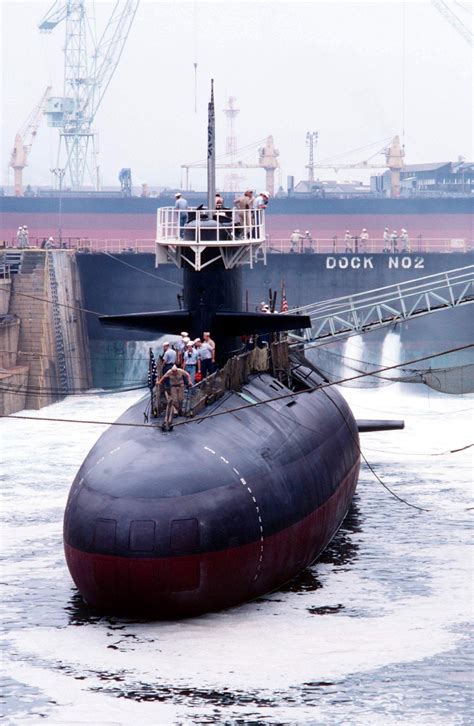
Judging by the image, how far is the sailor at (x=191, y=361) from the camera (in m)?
32.1

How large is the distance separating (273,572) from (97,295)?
53.1 metres

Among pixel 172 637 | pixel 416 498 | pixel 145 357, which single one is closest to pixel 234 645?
pixel 172 637

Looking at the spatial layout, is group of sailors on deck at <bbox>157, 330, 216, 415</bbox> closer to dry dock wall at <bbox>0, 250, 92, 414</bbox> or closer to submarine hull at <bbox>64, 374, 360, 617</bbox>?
submarine hull at <bbox>64, 374, 360, 617</bbox>

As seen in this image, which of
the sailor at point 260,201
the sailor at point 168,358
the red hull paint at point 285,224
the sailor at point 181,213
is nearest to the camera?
the sailor at point 168,358

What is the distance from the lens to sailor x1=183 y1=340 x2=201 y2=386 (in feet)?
105

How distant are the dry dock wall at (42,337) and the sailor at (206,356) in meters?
31.7

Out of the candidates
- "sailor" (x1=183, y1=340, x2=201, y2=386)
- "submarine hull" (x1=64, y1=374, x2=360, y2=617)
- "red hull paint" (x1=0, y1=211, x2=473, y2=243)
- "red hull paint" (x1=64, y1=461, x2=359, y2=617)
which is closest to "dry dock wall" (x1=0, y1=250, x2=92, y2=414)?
"sailor" (x1=183, y1=340, x2=201, y2=386)

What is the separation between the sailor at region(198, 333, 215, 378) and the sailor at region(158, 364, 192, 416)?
2526mm

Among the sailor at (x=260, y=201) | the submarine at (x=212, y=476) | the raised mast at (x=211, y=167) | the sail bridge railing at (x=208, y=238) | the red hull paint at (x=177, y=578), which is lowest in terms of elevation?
the red hull paint at (x=177, y=578)

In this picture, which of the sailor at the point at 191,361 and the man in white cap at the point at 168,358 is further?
the sailor at the point at 191,361

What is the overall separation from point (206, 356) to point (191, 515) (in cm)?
695

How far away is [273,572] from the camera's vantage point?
1153 inches

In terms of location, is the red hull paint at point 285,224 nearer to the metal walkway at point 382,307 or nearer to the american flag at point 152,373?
the metal walkway at point 382,307

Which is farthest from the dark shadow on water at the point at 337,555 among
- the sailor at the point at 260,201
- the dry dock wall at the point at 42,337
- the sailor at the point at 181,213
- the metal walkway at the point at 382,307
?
the dry dock wall at the point at 42,337
